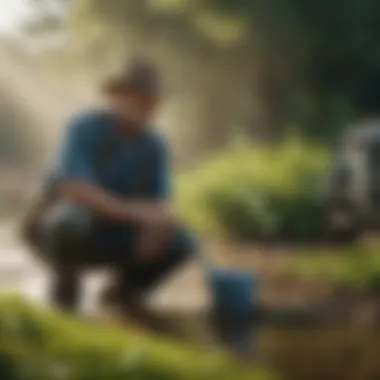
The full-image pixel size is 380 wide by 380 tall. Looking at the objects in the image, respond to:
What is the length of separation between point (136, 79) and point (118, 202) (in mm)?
203

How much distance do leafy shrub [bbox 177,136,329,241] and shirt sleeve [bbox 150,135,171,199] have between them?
22 millimetres

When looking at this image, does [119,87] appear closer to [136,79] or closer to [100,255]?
[136,79]

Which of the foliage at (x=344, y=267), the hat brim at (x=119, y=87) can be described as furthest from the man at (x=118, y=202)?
the foliage at (x=344, y=267)

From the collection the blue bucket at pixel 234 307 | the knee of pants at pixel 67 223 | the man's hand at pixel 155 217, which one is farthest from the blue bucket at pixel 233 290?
the knee of pants at pixel 67 223

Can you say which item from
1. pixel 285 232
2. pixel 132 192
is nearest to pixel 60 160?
pixel 132 192

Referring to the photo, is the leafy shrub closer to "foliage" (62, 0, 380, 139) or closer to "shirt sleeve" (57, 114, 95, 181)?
"foliage" (62, 0, 380, 139)

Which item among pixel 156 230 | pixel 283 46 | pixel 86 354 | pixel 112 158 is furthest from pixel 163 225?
pixel 283 46

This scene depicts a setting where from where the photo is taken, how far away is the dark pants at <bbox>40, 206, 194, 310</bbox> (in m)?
1.41

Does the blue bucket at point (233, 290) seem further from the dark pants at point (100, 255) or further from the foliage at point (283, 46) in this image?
the foliage at point (283, 46)

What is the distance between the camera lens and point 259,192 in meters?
1.47

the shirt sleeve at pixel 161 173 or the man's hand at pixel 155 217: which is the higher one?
the shirt sleeve at pixel 161 173

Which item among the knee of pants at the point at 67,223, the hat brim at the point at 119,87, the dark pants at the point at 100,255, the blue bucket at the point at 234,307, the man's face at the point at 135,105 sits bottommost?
the blue bucket at the point at 234,307

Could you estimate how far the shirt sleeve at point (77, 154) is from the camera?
1.42m

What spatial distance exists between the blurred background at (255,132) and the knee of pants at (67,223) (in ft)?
0.17
